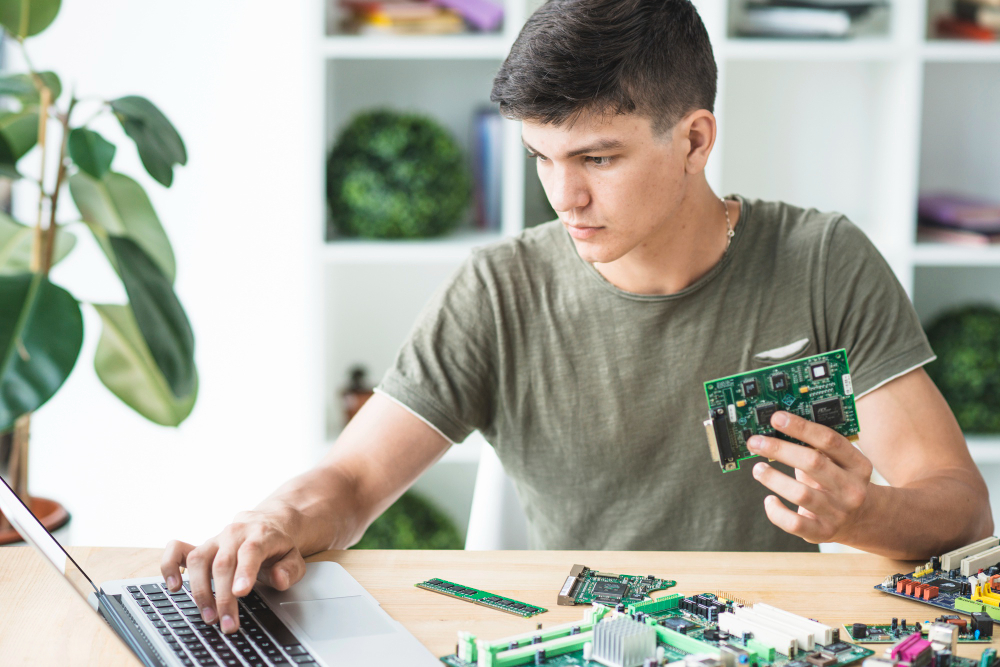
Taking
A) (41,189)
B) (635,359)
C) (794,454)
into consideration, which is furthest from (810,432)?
(41,189)

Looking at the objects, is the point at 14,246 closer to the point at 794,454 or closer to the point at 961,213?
the point at 794,454

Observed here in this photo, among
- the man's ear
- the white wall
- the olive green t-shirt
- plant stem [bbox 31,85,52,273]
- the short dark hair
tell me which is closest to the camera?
the short dark hair

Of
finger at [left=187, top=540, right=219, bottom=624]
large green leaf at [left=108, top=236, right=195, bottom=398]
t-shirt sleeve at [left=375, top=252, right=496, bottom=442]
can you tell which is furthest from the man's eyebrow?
large green leaf at [left=108, top=236, right=195, bottom=398]

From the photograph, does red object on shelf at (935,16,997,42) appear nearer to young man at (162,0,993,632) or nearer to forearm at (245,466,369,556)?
young man at (162,0,993,632)

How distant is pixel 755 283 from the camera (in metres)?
1.43

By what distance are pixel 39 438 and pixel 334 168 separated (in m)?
1.13

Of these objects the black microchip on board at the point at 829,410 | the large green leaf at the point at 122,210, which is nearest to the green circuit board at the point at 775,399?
the black microchip on board at the point at 829,410

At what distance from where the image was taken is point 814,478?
0.95 metres

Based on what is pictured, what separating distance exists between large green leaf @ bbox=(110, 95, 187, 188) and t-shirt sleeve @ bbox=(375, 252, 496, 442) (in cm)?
62

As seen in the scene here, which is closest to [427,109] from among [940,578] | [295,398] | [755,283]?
[295,398]

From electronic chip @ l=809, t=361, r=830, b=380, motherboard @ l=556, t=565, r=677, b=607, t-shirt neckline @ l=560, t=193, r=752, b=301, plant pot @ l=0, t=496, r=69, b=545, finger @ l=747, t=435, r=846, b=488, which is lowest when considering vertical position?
plant pot @ l=0, t=496, r=69, b=545

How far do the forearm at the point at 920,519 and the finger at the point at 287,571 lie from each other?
61 centimetres

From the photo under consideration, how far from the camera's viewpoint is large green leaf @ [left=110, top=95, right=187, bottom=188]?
1669mm

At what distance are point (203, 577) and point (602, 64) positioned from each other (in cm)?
79
